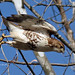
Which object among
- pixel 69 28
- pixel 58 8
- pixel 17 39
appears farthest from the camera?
pixel 58 8

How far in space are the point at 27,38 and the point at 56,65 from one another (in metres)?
0.64

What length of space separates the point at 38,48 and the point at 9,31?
36 centimetres

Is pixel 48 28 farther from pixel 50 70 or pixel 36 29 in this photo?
pixel 50 70

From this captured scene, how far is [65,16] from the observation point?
8.46ft

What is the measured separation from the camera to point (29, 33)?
6.91 feet

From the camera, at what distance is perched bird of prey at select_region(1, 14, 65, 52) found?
6.73 ft

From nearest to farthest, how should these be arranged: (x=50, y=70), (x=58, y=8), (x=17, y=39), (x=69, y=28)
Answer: (x=50, y=70) < (x=17, y=39) < (x=69, y=28) < (x=58, y=8)

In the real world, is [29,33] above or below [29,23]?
below

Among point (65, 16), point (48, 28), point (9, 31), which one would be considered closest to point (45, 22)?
point (48, 28)

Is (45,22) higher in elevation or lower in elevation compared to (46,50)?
higher

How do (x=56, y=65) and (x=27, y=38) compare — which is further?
(x=56, y=65)

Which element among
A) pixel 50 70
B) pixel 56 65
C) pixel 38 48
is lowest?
pixel 56 65

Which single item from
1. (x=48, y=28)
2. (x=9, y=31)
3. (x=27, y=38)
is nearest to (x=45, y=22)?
(x=48, y=28)

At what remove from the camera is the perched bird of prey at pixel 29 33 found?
80.8 inches
